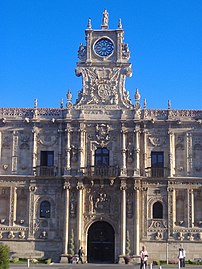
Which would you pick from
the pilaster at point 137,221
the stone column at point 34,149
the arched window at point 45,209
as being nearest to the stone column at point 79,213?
the arched window at point 45,209

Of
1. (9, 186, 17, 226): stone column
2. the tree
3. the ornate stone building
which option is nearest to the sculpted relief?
the ornate stone building

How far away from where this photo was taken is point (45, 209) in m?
56.5

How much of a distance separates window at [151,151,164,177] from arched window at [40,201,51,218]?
1081 cm

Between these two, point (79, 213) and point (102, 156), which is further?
point (102, 156)

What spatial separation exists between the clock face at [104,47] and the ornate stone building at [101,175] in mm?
847

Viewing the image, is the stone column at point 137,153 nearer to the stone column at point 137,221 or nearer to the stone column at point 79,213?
the stone column at point 137,221

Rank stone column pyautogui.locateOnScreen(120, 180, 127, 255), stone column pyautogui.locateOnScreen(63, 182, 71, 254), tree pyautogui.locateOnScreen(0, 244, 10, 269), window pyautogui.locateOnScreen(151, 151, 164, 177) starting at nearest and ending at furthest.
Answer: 1. tree pyautogui.locateOnScreen(0, 244, 10, 269)
2. stone column pyautogui.locateOnScreen(120, 180, 127, 255)
3. stone column pyautogui.locateOnScreen(63, 182, 71, 254)
4. window pyautogui.locateOnScreen(151, 151, 164, 177)

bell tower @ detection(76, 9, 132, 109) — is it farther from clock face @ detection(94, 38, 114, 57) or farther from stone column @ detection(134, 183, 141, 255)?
stone column @ detection(134, 183, 141, 255)

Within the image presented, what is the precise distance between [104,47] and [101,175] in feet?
44.1

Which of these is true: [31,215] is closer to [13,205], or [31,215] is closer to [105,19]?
[13,205]

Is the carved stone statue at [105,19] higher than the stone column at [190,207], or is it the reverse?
the carved stone statue at [105,19]

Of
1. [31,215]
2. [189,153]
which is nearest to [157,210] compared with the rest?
[189,153]

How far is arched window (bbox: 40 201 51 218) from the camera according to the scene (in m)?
56.3

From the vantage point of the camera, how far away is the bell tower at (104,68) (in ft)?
190
